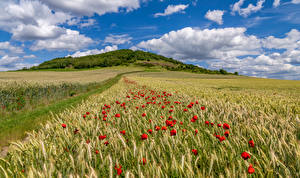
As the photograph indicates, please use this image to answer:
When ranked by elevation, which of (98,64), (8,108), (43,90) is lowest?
(8,108)

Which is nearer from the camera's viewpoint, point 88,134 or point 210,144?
point 210,144

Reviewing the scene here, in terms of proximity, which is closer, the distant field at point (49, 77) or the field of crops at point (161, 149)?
Answer: the field of crops at point (161, 149)

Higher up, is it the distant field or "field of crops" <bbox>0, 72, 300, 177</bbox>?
the distant field

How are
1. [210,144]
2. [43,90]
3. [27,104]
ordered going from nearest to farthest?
[210,144], [27,104], [43,90]

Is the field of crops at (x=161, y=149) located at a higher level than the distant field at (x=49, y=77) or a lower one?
lower

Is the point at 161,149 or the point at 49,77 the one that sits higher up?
the point at 49,77

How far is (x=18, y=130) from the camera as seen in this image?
529 cm

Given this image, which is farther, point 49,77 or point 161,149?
point 49,77

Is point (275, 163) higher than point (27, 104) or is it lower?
higher

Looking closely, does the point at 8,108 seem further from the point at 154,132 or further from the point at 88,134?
the point at 154,132

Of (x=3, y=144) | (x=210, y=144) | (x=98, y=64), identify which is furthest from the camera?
(x=98, y=64)

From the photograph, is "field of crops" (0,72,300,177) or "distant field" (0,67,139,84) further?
"distant field" (0,67,139,84)

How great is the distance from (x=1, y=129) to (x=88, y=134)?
197 inches

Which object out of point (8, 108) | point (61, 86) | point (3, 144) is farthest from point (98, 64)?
point (3, 144)
